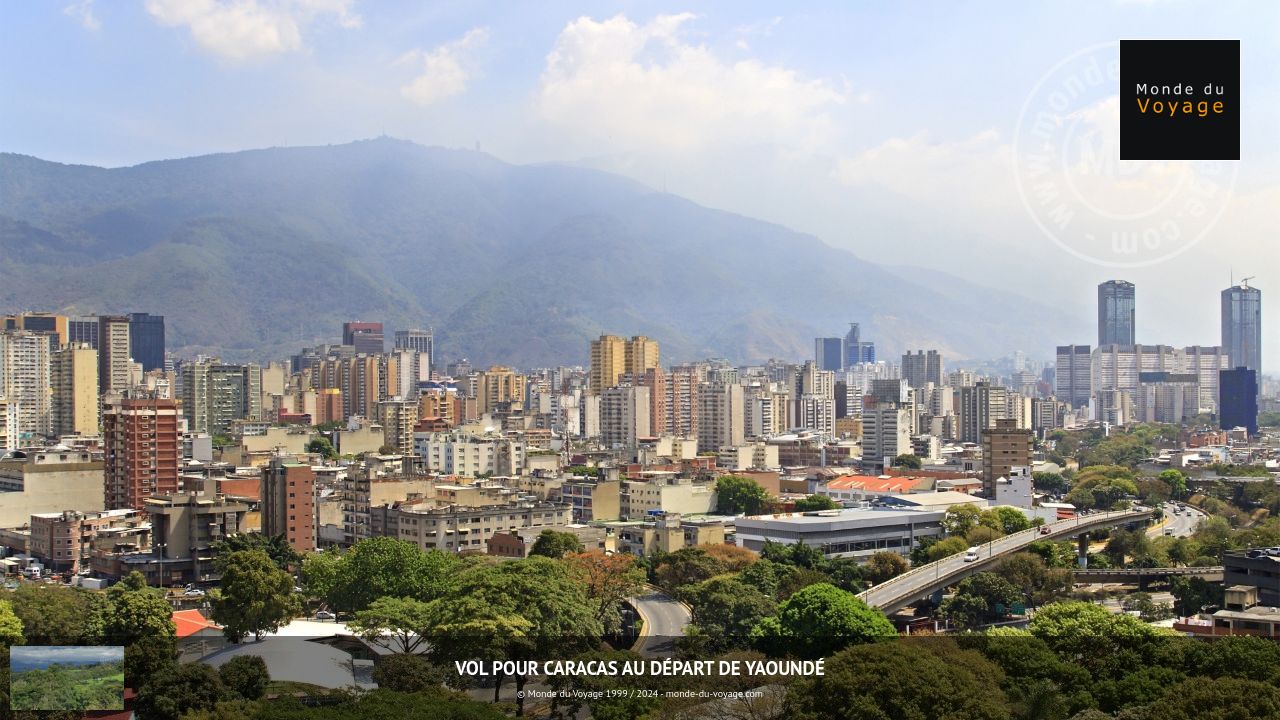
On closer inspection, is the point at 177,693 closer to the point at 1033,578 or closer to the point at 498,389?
the point at 1033,578

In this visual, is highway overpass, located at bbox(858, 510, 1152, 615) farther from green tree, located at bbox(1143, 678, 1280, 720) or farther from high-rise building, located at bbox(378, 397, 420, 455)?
high-rise building, located at bbox(378, 397, 420, 455)

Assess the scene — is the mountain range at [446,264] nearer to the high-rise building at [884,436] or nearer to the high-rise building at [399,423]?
the high-rise building at [884,436]

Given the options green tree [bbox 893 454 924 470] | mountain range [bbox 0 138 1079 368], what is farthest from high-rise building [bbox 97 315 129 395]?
mountain range [bbox 0 138 1079 368]

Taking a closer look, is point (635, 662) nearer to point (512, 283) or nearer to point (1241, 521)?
point (1241, 521)

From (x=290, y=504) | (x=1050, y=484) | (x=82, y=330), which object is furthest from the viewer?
(x=82, y=330)

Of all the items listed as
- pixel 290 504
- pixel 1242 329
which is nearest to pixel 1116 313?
pixel 1242 329
